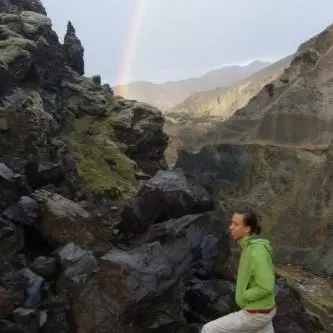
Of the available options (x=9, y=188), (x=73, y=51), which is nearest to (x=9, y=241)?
(x=9, y=188)

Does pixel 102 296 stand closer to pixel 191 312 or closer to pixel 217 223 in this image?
pixel 191 312

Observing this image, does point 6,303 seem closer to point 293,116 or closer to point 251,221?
point 251,221

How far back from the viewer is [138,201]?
14.2 metres

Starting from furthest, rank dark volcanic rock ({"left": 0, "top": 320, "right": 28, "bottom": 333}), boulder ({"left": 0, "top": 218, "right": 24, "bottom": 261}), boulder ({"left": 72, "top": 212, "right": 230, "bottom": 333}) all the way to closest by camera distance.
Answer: boulder ({"left": 0, "top": 218, "right": 24, "bottom": 261}), boulder ({"left": 72, "top": 212, "right": 230, "bottom": 333}), dark volcanic rock ({"left": 0, "top": 320, "right": 28, "bottom": 333})

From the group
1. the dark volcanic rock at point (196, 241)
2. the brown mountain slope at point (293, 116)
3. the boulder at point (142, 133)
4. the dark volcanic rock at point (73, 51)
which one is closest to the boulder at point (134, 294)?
the dark volcanic rock at point (196, 241)

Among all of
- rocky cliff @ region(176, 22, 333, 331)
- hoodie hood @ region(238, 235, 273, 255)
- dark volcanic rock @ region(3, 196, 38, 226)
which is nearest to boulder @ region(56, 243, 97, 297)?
dark volcanic rock @ region(3, 196, 38, 226)

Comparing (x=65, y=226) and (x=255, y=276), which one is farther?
(x=65, y=226)

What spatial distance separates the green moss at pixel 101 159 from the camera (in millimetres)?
24578

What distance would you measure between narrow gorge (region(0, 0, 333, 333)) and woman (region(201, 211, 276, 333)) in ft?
10.6

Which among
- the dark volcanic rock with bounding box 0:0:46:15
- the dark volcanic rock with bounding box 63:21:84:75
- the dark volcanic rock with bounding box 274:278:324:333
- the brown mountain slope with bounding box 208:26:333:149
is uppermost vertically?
the dark volcanic rock with bounding box 0:0:46:15

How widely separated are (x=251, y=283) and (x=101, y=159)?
72.0 feet

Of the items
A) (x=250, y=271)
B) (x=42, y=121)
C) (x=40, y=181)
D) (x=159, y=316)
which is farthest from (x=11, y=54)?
(x=250, y=271)

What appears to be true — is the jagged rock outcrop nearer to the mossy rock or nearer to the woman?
the mossy rock

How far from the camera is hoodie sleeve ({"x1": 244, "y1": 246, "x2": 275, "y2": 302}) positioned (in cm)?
578
